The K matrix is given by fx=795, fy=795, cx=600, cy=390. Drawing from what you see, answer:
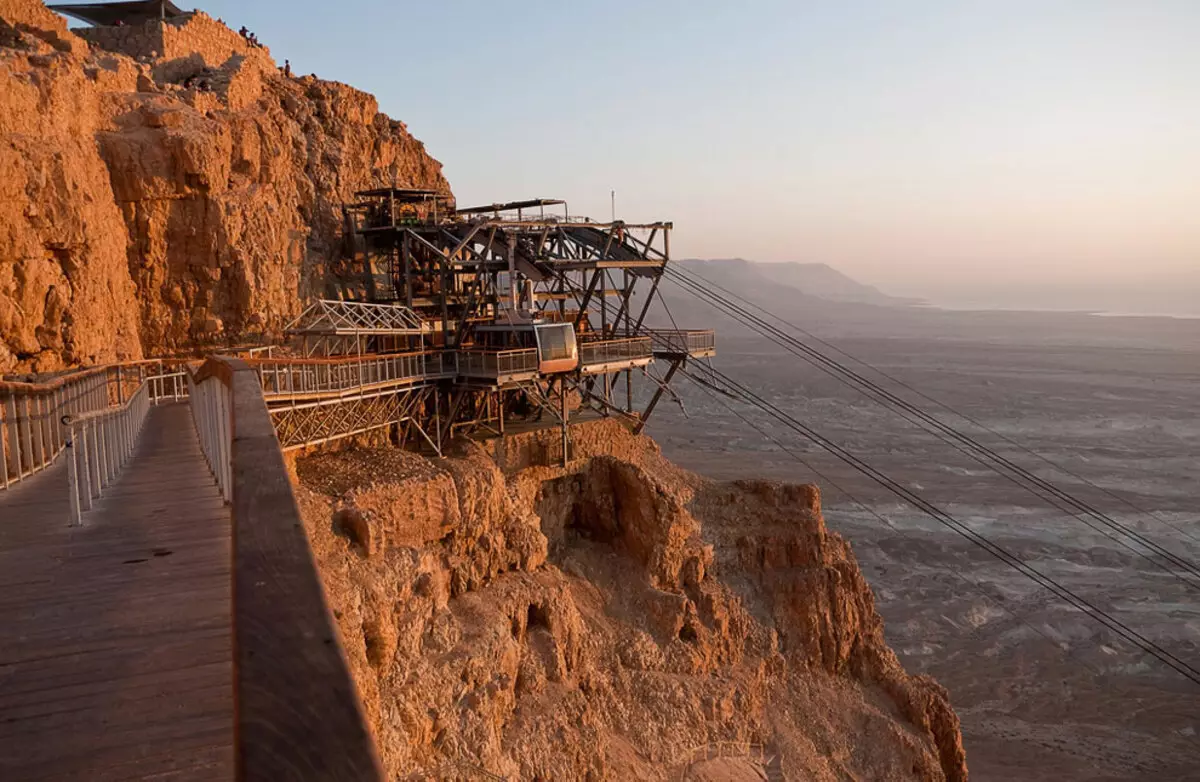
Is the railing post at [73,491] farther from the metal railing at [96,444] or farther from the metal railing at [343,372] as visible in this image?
the metal railing at [343,372]

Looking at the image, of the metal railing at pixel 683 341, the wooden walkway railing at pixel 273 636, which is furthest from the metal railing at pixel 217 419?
the metal railing at pixel 683 341

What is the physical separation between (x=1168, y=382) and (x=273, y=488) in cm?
12853

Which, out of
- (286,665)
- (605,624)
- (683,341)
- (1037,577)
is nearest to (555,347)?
(683,341)

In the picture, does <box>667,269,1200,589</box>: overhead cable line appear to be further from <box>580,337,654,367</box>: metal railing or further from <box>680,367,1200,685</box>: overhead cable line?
<box>680,367,1200,685</box>: overhead cable line

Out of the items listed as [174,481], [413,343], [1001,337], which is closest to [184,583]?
[174,481]

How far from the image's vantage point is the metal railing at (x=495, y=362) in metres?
24.4

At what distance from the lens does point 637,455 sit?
2969 cm

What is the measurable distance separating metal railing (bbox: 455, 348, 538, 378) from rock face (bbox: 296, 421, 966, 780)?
250cm

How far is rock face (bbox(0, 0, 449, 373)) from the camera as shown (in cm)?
1842

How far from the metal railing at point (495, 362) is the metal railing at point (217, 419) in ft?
43.6

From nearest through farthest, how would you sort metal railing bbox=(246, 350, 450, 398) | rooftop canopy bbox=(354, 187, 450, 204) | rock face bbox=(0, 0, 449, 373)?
1. rock face bbox=(0, 0, 449, 373)
2. metal railing bbox=(246, 350, 450, 398)
3. rooftop canopy bbox=(354, 187, 450, 204)

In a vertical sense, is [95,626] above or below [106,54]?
below

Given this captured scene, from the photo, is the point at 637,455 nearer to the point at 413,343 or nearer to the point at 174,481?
the point at 413,343

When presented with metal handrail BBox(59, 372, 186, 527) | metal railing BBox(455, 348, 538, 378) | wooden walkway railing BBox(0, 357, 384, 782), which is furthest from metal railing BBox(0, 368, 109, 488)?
metal railing BBox(455, 348, 538, 378)
